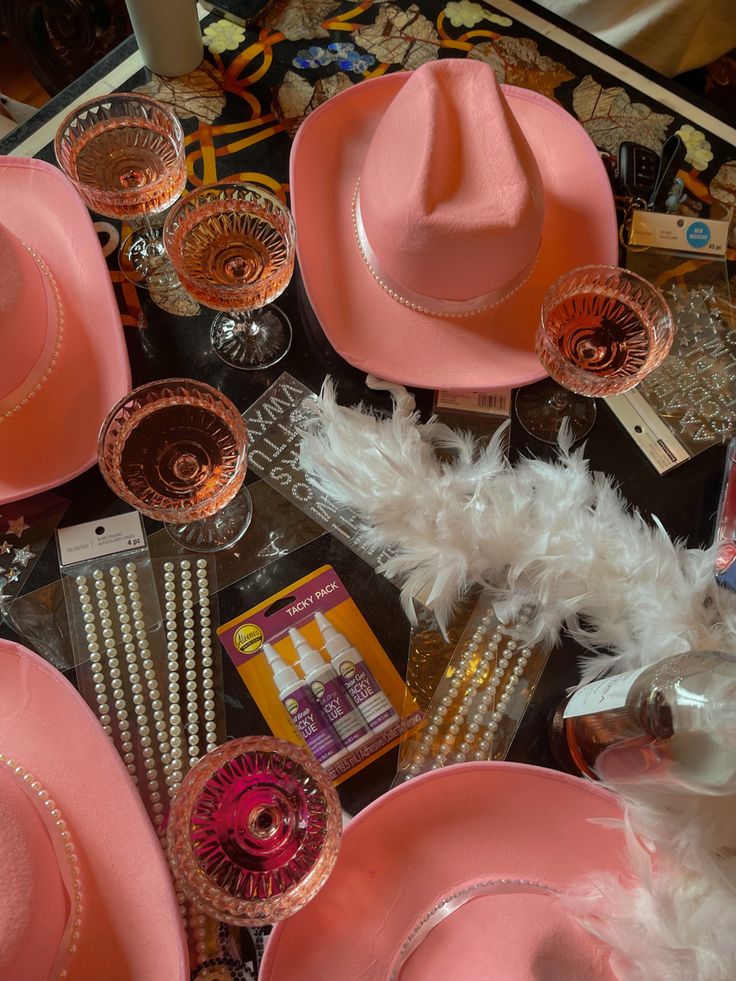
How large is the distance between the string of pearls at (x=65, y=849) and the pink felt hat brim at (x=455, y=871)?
198 mm

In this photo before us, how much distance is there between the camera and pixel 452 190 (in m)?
0.93

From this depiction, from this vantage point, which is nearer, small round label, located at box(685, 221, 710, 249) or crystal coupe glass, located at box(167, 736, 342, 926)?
crystal coupe glass, located at box(167, 736, 342, 926)

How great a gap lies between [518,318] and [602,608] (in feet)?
1.28

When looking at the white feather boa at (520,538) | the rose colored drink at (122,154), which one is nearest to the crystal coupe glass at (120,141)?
the rose colored drink at (122,154)

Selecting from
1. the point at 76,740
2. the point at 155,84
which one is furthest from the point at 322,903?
the point at 155,84

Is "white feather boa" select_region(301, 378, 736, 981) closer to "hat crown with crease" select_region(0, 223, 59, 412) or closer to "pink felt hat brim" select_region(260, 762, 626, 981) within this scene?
"pink felt hat brim" select_region(260, 762, 626, 981)

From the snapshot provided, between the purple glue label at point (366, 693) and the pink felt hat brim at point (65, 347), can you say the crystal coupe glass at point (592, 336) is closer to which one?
the purple glue label at point (366, 693)

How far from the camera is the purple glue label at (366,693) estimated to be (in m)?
0.91

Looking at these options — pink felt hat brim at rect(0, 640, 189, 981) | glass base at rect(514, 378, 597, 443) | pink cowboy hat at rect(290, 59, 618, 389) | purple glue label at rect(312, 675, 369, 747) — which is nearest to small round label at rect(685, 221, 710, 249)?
pink cowboy hat at rect(290, 59, 618, 389)

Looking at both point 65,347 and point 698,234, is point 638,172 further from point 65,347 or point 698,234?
point 65,347

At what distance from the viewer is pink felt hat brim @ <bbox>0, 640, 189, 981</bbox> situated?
2.56 feet

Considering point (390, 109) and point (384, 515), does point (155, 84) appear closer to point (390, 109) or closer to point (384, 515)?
point (390, 109)

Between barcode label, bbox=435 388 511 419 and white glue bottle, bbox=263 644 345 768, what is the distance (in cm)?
41

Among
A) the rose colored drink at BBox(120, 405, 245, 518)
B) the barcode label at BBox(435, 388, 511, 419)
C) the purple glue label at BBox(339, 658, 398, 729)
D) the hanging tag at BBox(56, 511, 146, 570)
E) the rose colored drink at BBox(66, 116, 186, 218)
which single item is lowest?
the purple glue label at BBox(339, 658, 398, 729)
